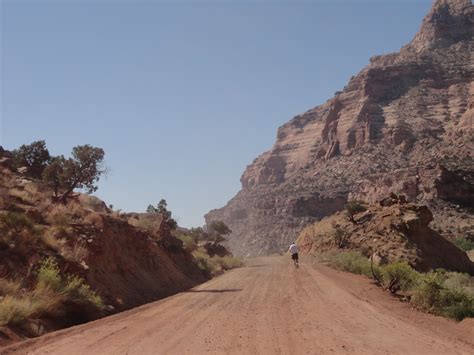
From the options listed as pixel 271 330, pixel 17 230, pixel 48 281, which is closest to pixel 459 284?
pixel 271 330

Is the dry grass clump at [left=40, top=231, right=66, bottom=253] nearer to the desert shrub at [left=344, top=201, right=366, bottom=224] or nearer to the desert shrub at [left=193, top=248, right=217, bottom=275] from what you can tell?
the desert shrub at [left=193, top=248, right=217, bottom=275]

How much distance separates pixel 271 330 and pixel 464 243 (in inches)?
2105

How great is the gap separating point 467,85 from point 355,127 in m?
34.7

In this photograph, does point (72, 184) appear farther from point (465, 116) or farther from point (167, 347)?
point (465, 116)

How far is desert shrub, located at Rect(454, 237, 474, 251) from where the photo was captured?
53906mm

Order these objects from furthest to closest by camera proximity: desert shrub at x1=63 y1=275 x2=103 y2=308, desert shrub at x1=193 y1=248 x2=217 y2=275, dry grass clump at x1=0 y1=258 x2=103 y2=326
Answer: desert shrub at x1=193 y1=248 x2=217 y2=275, desert shrub at x1=63 y1=275 x2=103 y2=308, dry grass clump at x1=0 y1=258 x2=103 y2=326

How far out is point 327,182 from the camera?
124m

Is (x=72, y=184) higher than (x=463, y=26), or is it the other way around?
(x=463, y=26)

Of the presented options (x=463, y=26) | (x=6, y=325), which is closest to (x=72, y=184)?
(x=6, y=325)

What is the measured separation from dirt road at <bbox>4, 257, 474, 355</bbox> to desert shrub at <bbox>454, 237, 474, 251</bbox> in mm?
45300

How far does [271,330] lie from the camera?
9.70 m


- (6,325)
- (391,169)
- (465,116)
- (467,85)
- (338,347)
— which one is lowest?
(338,347)

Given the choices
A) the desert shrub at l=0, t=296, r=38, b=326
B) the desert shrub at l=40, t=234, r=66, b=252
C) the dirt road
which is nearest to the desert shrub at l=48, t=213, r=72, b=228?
the desert shrub at l=40, t=234, r=66, b=252

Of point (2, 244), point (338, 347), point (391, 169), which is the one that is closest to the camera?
point (338, 347)
